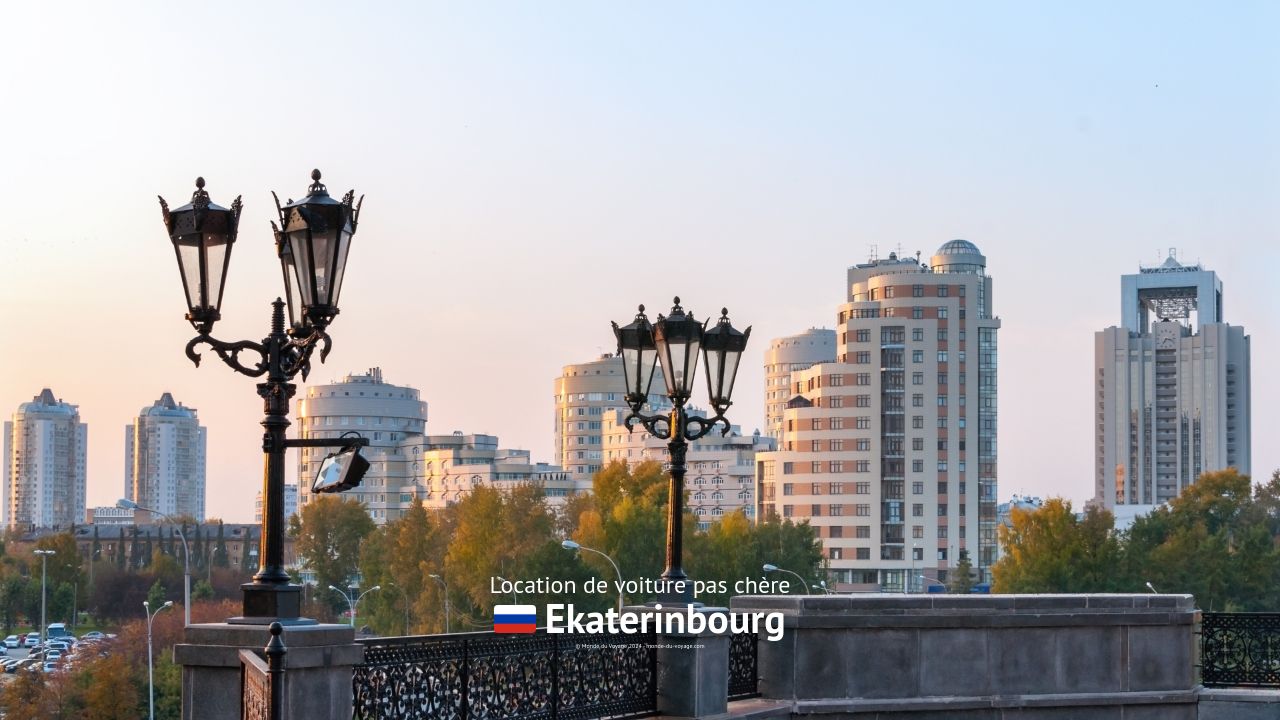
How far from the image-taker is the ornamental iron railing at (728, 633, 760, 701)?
14281mm

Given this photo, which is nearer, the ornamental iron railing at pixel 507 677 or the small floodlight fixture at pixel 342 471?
the small floodlight fixture at pixel 342 471

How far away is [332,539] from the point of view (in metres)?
119

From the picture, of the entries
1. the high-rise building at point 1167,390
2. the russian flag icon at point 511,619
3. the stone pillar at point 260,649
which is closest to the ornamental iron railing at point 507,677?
the stone pillar at point 260,649

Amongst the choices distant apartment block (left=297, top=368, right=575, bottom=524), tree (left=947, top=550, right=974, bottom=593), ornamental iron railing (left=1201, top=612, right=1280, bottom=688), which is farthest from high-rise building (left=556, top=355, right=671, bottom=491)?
ornamental iron railing (left=1201, top=612, right=1280, bottom=688)

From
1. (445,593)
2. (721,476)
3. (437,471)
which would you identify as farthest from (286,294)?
(437,471)

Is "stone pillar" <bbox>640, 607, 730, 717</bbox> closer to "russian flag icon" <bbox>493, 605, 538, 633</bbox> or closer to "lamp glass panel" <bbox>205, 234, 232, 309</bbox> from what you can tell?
"lamp glass panel" <bbox>205, 234, 232, 309</bbox>

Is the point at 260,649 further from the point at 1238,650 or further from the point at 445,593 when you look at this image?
the point at 445,593

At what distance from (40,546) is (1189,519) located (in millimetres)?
76552

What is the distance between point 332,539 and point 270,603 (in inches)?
4382

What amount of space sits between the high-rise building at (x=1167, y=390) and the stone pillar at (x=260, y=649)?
596ft

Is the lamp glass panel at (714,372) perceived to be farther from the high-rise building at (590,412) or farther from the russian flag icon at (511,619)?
the high-rise building at (590,412)

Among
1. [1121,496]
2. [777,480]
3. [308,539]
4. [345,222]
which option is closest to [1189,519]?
[777,480]

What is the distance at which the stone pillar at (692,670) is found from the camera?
1352cm

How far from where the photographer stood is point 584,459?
649 ft
